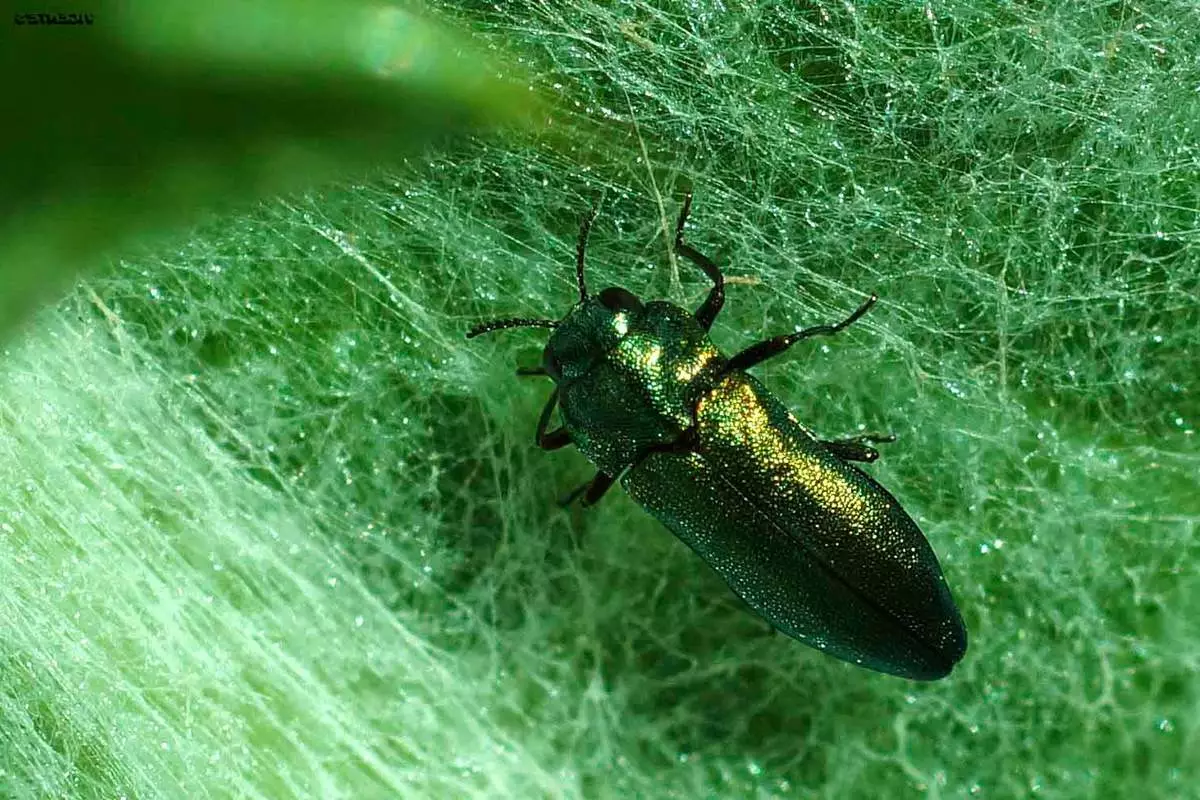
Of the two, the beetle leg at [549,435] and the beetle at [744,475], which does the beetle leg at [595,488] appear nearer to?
the beetle at [744,475]

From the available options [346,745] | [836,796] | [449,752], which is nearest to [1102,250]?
[836,796]

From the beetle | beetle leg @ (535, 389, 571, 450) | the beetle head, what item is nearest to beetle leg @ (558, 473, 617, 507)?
the beetle

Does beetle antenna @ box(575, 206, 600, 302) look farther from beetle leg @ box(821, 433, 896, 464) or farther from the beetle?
beetle leg @ box(821, 433, 896, 464)

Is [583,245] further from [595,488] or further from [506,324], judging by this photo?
[595,488]

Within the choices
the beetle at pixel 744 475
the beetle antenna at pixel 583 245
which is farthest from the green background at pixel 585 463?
the beetle at pixel 744 475

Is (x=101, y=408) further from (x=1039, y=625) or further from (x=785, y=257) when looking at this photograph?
Result: (x=1039, y=625)

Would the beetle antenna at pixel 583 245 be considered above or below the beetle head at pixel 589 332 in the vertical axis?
above

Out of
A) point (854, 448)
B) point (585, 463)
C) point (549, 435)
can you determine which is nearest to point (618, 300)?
point (549, 435)
